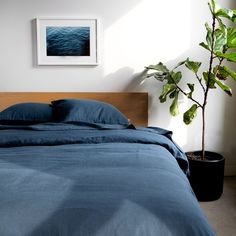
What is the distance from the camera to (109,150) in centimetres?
199

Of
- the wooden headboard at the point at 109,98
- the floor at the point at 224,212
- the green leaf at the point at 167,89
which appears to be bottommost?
the floor at the point at 224,212

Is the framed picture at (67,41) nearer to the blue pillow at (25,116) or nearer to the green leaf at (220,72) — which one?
the blue pillow at (25,116)

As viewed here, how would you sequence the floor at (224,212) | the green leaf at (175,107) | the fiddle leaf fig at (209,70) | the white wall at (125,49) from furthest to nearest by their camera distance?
the white wall at (125,49) → the green leaf at (175,107) → the fiddle leaf fig at (209,70) → the floor at (224,212)

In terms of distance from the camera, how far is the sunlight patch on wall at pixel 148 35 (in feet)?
10.2

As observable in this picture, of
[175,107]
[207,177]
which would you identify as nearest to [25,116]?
[175,107]

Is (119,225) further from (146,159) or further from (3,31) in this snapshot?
(3,31)

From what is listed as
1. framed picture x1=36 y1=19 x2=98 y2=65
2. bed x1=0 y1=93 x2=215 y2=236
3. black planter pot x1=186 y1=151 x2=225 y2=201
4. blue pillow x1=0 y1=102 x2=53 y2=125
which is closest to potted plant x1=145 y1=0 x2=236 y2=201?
black planter pot x1=186 y1=151 x2=225 y2=201

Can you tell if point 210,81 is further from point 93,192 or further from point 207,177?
point 93,192

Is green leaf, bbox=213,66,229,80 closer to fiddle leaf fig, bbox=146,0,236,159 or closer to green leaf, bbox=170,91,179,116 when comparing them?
fiddle leaf fig, bbox=146,0,236,159

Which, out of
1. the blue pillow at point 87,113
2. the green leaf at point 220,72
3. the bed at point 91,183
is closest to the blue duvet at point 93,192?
the bed at point 91,183

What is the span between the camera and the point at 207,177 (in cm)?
276

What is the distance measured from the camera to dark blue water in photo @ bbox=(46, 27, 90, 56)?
314cm

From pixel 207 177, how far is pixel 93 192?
1.69 m

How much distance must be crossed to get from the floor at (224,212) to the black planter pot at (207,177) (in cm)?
7
